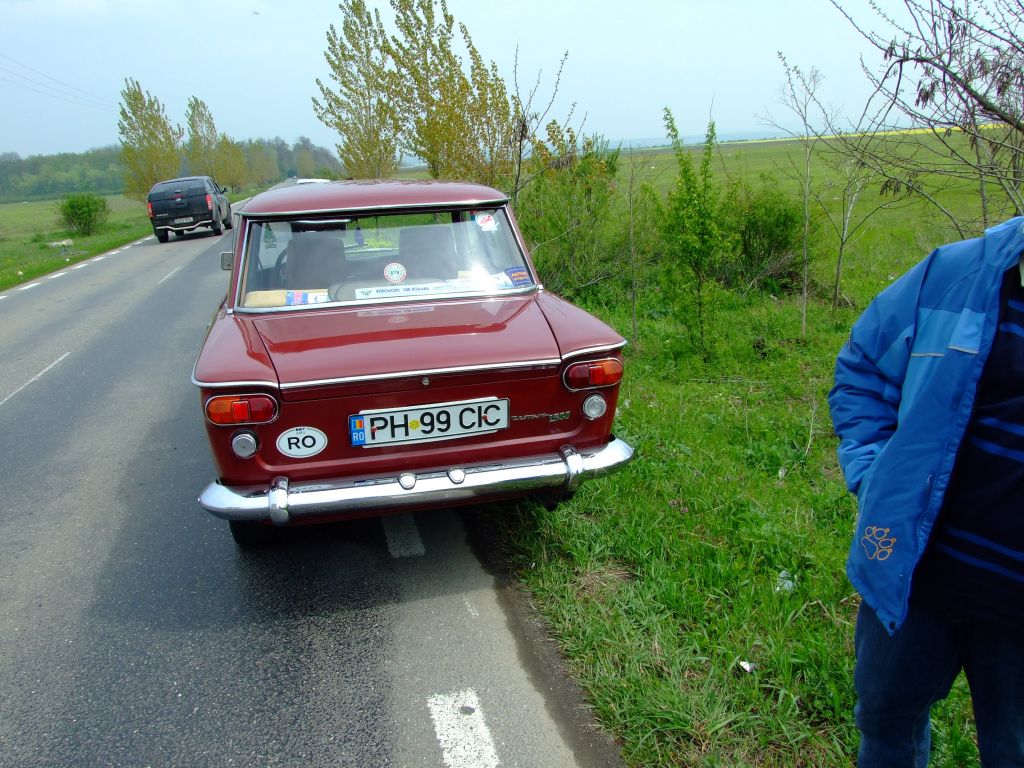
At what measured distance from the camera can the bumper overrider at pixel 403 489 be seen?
306 centimetres

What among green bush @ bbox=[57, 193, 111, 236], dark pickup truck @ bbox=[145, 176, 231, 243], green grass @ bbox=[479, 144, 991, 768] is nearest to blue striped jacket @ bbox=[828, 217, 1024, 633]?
green grass @ bbox=[479, 144, 991, 768]

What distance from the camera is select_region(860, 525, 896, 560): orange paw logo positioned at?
1641 mm

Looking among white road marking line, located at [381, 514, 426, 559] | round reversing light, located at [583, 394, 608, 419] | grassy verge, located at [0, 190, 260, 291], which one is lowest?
white road marking line, located at [381, 514, 426, 559]

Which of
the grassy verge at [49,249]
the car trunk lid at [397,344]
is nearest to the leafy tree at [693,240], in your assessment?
the car trunk lid at [397,344]

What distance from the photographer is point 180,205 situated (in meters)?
22.0

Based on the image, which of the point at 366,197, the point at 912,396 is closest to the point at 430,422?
the point at 366,197

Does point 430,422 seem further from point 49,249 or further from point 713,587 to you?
point 49,249

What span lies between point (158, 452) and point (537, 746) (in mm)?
4008

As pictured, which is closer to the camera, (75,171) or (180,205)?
(180,205)

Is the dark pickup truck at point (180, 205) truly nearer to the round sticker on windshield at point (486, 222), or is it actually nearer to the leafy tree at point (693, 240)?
the leafy tree at point (693, 240)

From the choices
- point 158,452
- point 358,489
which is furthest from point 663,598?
A: point 158,452

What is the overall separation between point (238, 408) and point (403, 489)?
0.74 metres

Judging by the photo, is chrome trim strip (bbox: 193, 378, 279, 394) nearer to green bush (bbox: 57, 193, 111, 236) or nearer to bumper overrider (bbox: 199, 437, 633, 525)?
bumper overrider (bbox: 199, 437, 633, 525)

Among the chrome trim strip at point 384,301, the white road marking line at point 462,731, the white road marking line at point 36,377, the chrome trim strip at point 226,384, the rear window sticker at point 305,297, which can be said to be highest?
the rear window sticker at point 305,297
